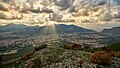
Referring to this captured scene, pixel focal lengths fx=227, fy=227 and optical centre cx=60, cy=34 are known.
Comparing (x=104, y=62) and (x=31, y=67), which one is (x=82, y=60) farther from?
(x=31, y=67)

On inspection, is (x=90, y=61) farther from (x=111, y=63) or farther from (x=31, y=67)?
(x=31, y=67)

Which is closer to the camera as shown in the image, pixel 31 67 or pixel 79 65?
pixel 79 65

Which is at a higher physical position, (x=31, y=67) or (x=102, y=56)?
(x=102, y=56)

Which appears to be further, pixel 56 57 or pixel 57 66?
pixel 56 57

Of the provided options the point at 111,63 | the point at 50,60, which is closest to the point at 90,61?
the point at 111,63

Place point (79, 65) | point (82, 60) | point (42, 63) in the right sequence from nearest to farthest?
1. point (79, 65)
2. point (82, 60)
3. point (42, 63)

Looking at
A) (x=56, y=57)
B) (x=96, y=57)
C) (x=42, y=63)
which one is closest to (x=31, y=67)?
(x=42, y=63)

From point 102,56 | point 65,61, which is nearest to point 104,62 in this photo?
point 102,56

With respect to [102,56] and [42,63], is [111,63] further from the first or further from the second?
[42,63]

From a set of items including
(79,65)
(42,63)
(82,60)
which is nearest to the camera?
(79,65)
